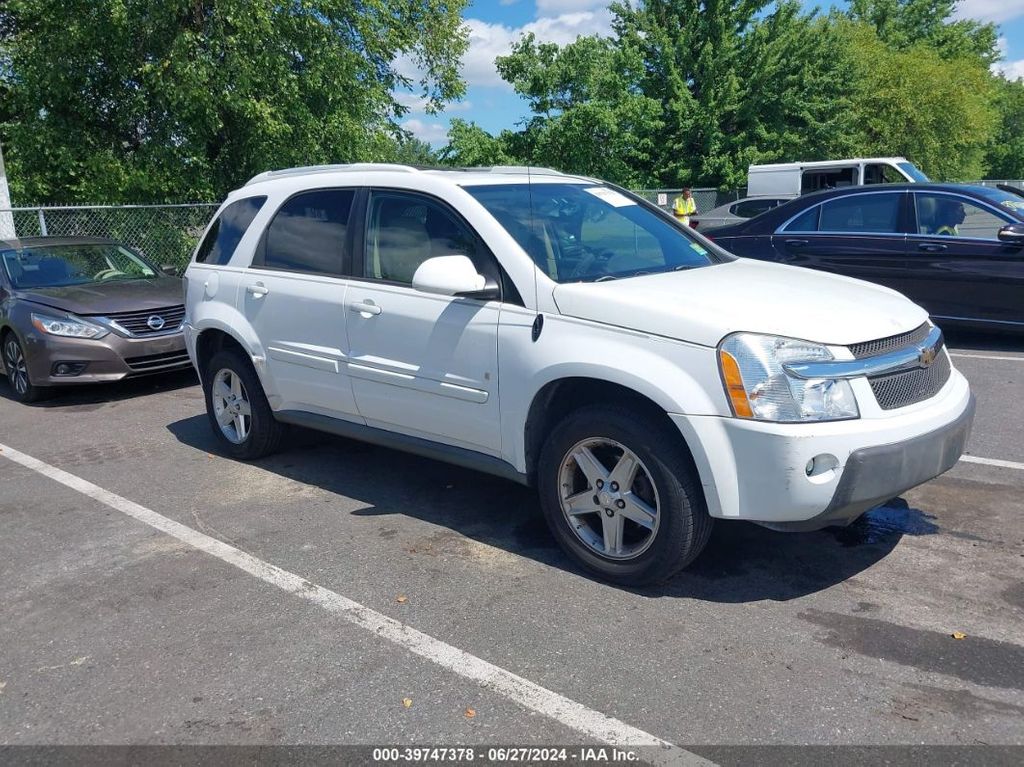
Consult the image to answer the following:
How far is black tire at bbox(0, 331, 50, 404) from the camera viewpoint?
8172 millimetres

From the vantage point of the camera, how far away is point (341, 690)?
10.4ft

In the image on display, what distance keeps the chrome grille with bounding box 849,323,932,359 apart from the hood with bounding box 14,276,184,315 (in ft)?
21.8

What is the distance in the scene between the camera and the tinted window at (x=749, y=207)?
55.1ft

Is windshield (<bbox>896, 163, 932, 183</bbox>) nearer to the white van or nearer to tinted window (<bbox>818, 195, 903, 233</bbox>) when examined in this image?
the white van

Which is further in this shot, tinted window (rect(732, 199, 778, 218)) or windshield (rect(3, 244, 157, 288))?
tinted window (rect(732, 199, 778, 218))

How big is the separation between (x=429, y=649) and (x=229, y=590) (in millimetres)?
1131

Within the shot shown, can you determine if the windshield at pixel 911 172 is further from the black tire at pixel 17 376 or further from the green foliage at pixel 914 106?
the green foliage at pixel 914 106

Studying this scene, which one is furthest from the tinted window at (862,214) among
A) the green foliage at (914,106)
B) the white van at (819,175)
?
the green foliage at (914,106)

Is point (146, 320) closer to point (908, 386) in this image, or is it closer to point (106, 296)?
point (106, 296)

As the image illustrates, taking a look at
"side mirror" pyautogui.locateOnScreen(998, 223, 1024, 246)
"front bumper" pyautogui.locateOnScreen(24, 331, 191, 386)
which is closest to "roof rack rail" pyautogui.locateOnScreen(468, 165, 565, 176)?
"front bumper" pyautogui.locateOnScreen(24, 331, 191, 386)

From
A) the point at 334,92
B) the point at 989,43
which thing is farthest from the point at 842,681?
the point at 989,43

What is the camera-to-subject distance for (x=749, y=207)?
17234mm

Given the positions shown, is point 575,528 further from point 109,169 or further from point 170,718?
point 109,169

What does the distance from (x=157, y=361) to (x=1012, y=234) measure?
7.82 meters
